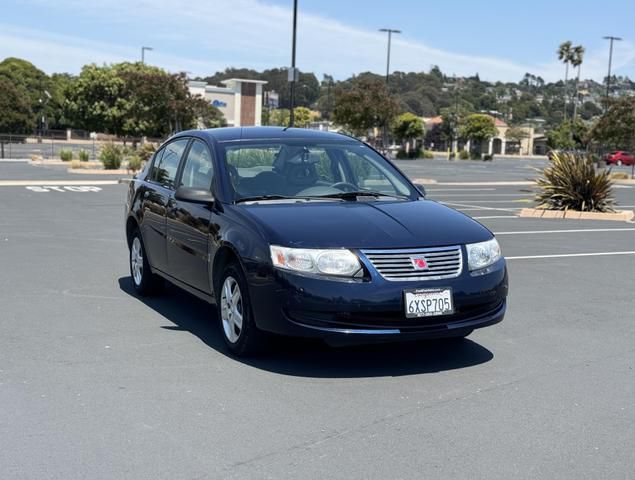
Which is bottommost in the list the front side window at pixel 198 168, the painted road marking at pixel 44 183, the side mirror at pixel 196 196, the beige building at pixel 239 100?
the painted road marking at pixel 44 183

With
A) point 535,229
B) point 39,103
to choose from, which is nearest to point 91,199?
point 535,229

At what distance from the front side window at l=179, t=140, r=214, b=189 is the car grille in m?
1.93

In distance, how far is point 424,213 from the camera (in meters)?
6.29

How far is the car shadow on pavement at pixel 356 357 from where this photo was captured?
5859 millimetres

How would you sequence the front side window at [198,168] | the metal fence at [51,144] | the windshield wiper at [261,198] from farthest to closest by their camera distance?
the metal fence at [51,144]
the front side window at [198,168]
the windshield wiper at [261,198]

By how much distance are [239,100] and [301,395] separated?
11124cm

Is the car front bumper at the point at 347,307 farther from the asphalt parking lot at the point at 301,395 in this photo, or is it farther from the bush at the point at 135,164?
the bush at the point at 135,164

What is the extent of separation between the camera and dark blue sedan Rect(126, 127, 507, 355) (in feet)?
18.0

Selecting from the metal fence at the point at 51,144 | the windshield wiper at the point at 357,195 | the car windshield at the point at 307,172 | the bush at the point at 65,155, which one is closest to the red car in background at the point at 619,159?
the metal fence at the point at 51,144

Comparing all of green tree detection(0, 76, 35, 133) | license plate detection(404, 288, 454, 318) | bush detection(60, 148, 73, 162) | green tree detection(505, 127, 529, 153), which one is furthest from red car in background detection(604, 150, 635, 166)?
license plate detection(404, 288, 454, 318)

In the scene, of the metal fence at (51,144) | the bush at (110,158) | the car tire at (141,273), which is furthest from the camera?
the metal fence at (51,144)

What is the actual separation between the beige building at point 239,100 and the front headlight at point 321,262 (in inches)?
4131

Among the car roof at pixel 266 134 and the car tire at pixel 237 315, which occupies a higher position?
the car roof at pixel 266 134

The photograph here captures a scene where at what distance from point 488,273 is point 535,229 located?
9.99 metres
